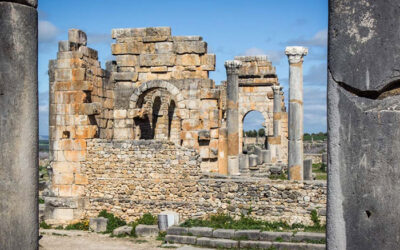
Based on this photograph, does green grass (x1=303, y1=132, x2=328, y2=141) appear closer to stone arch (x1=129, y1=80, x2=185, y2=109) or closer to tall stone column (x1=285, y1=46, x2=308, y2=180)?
tall stone column (x1=285, y1=46, x2=308, y2=180)

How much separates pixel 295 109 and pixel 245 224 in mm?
4413

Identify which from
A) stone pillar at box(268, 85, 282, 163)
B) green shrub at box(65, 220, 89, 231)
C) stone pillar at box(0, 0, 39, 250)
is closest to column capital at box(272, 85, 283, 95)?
stone pillar at box(268, 85, 282, 163)

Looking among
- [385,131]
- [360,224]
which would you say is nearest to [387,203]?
[360,224]

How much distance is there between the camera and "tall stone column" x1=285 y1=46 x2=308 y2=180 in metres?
15.1

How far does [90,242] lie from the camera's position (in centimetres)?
1195

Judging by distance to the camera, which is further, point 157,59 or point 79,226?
point 157,59

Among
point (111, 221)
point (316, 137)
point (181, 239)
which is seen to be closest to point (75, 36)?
point (111, 221)

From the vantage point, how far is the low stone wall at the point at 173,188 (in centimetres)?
1274

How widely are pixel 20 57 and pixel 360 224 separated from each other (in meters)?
2.66

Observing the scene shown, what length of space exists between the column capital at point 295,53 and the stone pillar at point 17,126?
11842 millimetres

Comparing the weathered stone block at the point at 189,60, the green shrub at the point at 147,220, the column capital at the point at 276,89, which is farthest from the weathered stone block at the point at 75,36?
the column capital at the point at 276,89

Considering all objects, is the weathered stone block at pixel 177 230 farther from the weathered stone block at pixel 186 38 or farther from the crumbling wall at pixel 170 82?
the weathered stone block at pixel 186 38

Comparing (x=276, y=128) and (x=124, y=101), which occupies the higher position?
(x=124, y=101)

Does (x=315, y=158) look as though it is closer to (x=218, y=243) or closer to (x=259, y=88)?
(x=259, y=88)
